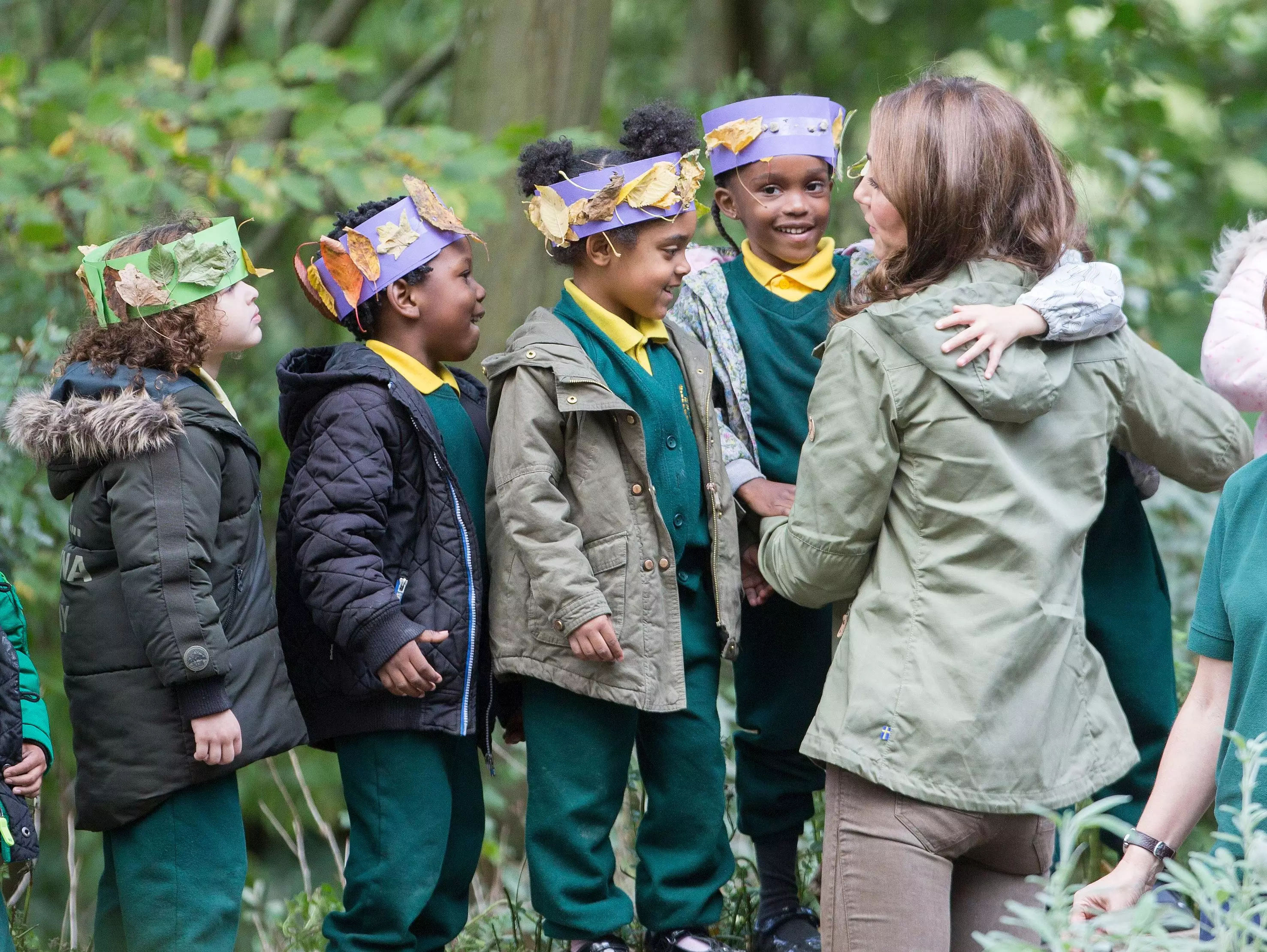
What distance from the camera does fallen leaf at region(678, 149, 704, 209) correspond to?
3270 mm

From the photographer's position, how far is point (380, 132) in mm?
5219

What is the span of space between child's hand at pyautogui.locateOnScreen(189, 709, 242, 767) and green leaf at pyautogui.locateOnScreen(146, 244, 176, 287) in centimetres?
99

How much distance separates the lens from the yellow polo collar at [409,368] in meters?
3.26

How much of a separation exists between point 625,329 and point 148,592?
1268 mm

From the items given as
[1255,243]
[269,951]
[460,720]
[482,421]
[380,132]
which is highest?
[380,132]

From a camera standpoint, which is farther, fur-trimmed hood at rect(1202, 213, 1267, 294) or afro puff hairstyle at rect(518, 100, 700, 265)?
afro puff hairstyle at rect(518, 100, 700, 265)

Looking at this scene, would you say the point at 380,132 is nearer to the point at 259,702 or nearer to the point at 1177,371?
the point at 259,702

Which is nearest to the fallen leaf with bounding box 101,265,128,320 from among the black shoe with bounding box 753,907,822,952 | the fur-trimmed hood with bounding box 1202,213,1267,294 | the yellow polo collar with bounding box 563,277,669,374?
the yellow polo collar with bounding box 563,277,669,374

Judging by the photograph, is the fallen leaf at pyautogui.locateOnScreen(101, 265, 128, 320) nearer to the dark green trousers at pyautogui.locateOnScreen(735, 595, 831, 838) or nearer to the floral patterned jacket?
the floral patterned jacket

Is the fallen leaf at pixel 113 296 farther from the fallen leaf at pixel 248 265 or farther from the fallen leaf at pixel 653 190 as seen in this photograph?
the fallen leaf at pixel 653 190

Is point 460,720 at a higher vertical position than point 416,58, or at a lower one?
lower

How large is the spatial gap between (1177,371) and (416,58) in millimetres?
7386

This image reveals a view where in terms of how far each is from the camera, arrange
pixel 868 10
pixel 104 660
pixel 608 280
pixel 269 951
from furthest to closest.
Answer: pixel 868 10 → pixel 269 951 → pixel 608 280 → pixel 104 660

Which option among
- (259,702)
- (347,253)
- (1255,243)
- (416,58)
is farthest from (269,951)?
(416,58)
